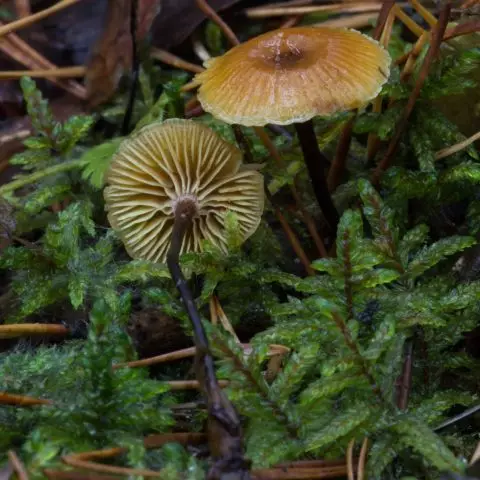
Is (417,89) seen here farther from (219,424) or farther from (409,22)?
(219,424)

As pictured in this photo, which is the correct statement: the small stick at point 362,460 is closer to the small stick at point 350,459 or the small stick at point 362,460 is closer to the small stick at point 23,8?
the small stick at point 350,459

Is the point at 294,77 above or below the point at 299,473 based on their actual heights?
above

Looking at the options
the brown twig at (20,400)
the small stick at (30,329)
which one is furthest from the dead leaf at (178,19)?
the brown twig at (20,400)

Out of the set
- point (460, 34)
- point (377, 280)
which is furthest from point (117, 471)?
point (460, 34)

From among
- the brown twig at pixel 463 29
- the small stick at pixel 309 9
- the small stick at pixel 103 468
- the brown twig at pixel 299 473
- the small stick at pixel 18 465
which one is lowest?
the brown twig at pixel 299 473

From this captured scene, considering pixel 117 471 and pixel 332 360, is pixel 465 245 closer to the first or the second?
pixel 332 360

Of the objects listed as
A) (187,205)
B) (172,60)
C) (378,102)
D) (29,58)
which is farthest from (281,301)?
(29,58)
